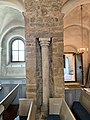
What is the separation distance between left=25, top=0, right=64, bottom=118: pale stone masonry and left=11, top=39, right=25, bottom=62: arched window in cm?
758

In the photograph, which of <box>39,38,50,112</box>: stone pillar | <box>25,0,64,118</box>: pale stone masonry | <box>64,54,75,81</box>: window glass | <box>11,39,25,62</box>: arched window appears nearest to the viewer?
<box>39,38,50,112</box>: stone pillar

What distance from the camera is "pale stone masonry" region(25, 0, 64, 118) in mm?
5559

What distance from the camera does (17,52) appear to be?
13180 mm

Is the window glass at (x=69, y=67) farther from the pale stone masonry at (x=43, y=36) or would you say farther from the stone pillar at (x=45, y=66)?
the stone pillar at (x=45, y=66)

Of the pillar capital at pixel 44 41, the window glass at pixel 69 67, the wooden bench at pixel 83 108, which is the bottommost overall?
the wooden bench at pixel 83 108

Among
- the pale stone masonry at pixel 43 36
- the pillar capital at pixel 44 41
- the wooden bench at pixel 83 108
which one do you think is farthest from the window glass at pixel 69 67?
the pillar capital at pixel 44 41

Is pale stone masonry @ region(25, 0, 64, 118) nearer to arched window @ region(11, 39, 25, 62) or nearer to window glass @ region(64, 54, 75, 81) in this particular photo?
window glass @ region(64, 54, 75, 81)

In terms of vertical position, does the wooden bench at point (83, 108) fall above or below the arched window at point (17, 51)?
below

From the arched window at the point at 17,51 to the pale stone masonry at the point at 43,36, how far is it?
758cm

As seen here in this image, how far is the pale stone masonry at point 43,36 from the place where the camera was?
5559mm

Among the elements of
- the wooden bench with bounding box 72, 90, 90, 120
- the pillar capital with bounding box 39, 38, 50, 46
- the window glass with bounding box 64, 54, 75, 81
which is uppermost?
the pillar capital with bounding box 39, 38, 50, 46

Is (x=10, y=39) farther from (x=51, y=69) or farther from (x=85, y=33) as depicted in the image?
(x=51, y=69)

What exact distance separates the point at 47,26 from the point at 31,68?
1.26 m

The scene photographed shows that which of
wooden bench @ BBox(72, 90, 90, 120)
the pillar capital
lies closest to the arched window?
wooden bench @ BBox(72, 90, 90, 120)
